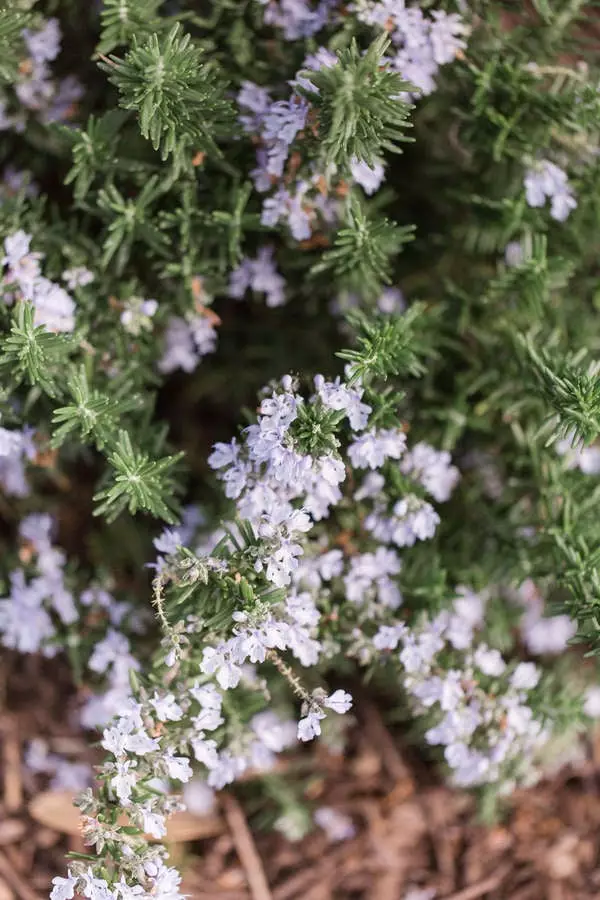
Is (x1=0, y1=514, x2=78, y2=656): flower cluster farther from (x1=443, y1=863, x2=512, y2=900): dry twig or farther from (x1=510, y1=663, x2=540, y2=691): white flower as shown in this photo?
(x1=443, y1=863, x2=512, y2=900): dry twig

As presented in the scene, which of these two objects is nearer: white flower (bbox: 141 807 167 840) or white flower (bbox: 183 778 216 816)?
white flower (bbox: 141 807 167 840)

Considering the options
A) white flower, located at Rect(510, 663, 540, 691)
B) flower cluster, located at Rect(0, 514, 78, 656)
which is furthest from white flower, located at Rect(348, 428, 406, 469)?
flower cluster, located at Rect(0, 514, 78, 656)

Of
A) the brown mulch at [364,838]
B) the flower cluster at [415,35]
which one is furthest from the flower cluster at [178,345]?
the brown mulch at [364,838]

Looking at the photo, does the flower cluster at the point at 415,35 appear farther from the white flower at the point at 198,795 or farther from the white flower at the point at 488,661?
the white flower at the point at 198,795

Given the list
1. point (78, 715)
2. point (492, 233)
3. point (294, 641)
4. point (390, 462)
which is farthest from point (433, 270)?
point (78, 715)

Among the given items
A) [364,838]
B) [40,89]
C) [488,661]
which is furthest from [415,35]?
[364,838]

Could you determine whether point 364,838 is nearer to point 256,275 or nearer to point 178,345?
point 178,345

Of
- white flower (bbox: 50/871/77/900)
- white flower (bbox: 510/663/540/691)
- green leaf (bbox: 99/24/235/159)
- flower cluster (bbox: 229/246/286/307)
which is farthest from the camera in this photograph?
flower cluster (bbox: 229/246/286/307)

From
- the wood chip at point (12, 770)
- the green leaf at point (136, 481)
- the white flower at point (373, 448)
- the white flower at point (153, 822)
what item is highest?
the green leaf at point (136, 481)
